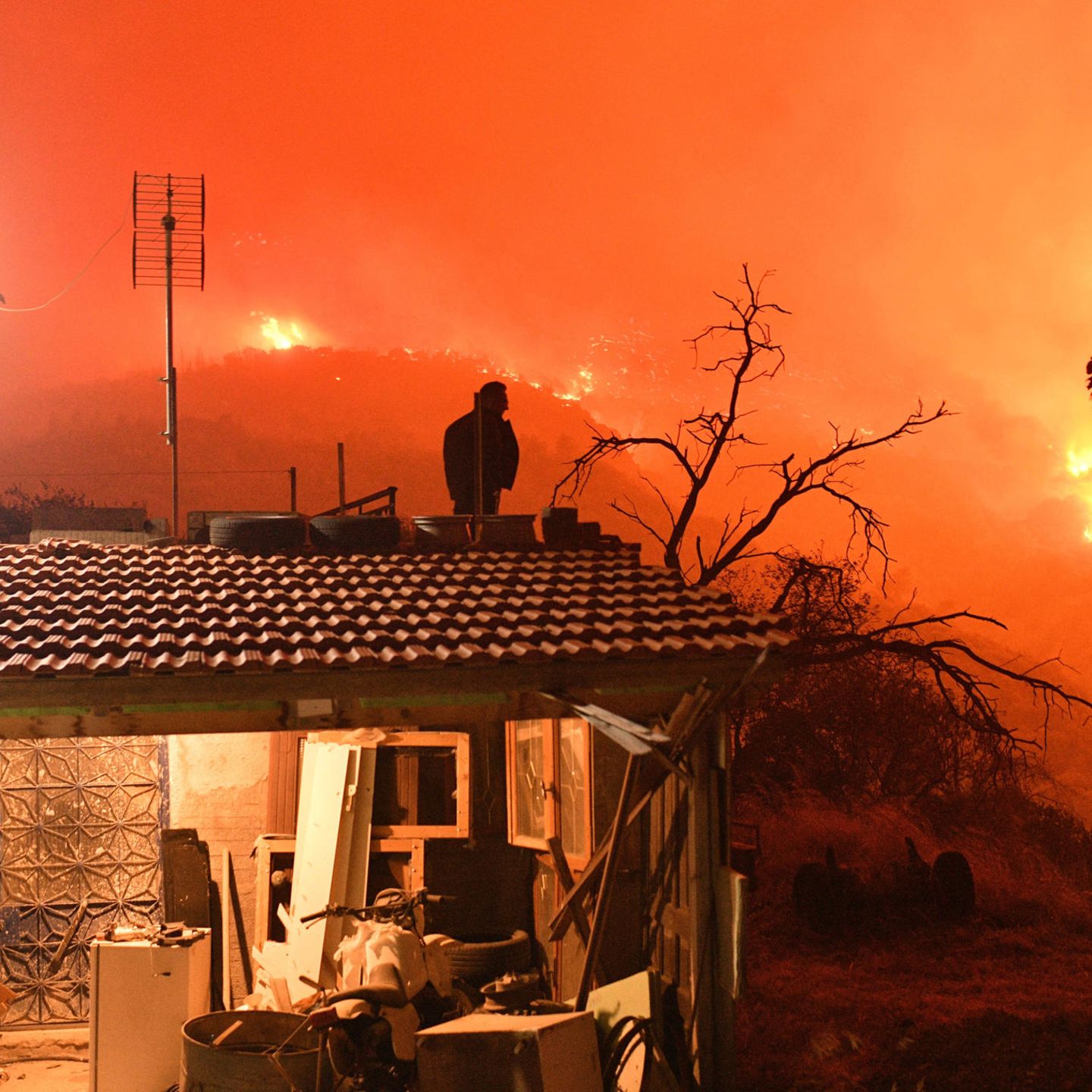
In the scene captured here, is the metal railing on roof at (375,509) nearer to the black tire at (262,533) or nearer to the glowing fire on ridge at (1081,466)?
the black tire at (262,533)

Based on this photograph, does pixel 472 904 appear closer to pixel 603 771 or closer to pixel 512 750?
pixel 512 750

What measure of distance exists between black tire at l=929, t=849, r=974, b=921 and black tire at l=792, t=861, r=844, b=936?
1520 mm

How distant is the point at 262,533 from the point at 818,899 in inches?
368

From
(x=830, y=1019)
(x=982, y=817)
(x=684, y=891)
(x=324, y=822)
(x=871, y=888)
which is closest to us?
(x=684, y=891)

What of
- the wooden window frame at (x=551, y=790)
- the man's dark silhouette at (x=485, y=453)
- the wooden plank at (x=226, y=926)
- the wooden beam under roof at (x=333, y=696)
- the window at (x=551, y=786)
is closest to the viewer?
the wooden beam under roof at (x=333, y=696)

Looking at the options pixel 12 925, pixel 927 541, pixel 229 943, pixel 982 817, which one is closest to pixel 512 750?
pixel 229 943

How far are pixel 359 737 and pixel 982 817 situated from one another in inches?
782

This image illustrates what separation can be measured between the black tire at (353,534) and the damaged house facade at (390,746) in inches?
10.5

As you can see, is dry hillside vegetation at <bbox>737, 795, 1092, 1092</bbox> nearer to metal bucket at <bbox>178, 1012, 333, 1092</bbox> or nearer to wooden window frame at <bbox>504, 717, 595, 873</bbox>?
wooden window frame at <bbox>504, 717, 595, 873</bbox>

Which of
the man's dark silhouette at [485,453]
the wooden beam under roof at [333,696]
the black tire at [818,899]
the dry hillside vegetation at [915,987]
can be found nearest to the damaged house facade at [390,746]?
the wooden beam under roof at [333,696]

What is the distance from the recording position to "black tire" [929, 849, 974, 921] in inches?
622

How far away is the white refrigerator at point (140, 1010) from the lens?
8.27m

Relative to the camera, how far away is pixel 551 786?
9336 mm

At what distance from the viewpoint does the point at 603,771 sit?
8641 millimetres
